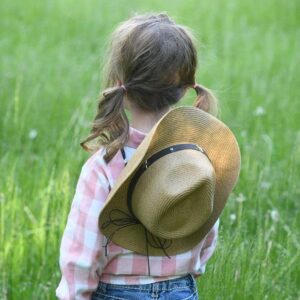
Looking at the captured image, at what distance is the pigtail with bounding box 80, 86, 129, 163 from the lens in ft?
8.45

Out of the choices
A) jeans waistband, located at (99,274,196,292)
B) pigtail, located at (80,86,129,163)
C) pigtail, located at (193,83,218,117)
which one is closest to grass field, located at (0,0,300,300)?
pigtail, located at (193,83,218,117)

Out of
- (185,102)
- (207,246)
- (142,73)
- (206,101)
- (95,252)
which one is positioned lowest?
(185,102)

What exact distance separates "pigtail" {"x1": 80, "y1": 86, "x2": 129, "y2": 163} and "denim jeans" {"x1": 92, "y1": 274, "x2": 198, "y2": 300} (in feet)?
1.21

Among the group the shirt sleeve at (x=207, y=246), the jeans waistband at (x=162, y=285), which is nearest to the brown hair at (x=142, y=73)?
the jeans waistband at (x=162, y=285)

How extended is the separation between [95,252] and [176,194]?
313mm

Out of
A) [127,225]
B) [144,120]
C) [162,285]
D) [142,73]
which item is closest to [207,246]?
[162,285]

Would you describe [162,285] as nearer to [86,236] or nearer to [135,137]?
[86,236]

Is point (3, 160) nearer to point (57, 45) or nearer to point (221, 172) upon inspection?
point (221, 172)

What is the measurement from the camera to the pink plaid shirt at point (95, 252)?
8.38 ft

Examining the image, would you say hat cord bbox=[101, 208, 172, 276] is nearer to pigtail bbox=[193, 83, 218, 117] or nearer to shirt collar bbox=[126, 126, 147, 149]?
shirt collar bbox=[126, 126, 147, 149]

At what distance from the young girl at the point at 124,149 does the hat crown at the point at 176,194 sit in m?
0.13

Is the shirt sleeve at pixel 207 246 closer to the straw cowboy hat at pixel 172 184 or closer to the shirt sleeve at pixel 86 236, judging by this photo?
the straw cowboy hat at pixel 172 184

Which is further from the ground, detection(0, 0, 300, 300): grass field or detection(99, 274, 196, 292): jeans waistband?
detection(99, 274, 196, 292): jeans waistband

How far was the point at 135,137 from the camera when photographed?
2.60m
